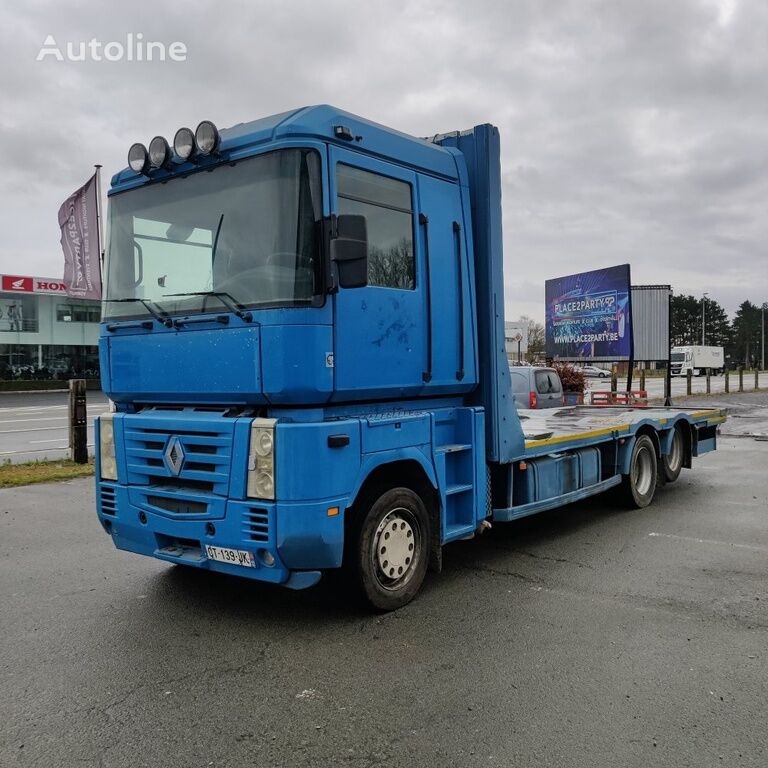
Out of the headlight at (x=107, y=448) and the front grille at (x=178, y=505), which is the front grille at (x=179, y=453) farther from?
the headlight at (x=107, y=448)

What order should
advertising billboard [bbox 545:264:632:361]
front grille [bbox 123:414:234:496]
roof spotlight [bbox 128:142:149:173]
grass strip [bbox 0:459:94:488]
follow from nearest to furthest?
1. front grille [bbox 123:414:234:496]
2. roof spotlight [bbox 128:142:149:173]
3. grass strip [bbox 0:459:94:488]
4. advertising billboard [bbox 545:264:632:361]

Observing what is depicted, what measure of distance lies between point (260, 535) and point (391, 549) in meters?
0.99

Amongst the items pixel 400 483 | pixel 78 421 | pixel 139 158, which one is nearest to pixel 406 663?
pixel 400 483

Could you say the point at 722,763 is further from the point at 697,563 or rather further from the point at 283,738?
the point at 697,563

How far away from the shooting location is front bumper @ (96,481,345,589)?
4.19 meters

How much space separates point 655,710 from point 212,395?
→ 3.03 metres

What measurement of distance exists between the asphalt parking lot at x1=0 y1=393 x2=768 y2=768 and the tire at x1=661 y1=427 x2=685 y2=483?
109 inches

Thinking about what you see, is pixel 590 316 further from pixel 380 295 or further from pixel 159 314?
pixel 159 314

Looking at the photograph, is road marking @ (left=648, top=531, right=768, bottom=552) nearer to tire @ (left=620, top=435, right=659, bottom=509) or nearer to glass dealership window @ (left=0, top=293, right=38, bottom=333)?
tire @ (left=620, top=435, right=659, bottom=509)

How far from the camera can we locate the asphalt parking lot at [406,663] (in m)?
3.15

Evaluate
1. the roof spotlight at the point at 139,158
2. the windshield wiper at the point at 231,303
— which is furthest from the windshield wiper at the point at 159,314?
the roof spotlight at the point at 139,158

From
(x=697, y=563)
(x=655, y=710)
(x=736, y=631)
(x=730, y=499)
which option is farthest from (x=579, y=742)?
(x=730, y=499)

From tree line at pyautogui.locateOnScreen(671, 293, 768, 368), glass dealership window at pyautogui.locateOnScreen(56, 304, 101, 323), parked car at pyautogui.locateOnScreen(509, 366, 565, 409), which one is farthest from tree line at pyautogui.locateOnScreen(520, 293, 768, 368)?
parked car at pyautogui.locateOnScreen(509, 366, 565, 409)

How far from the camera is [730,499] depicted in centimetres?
883
